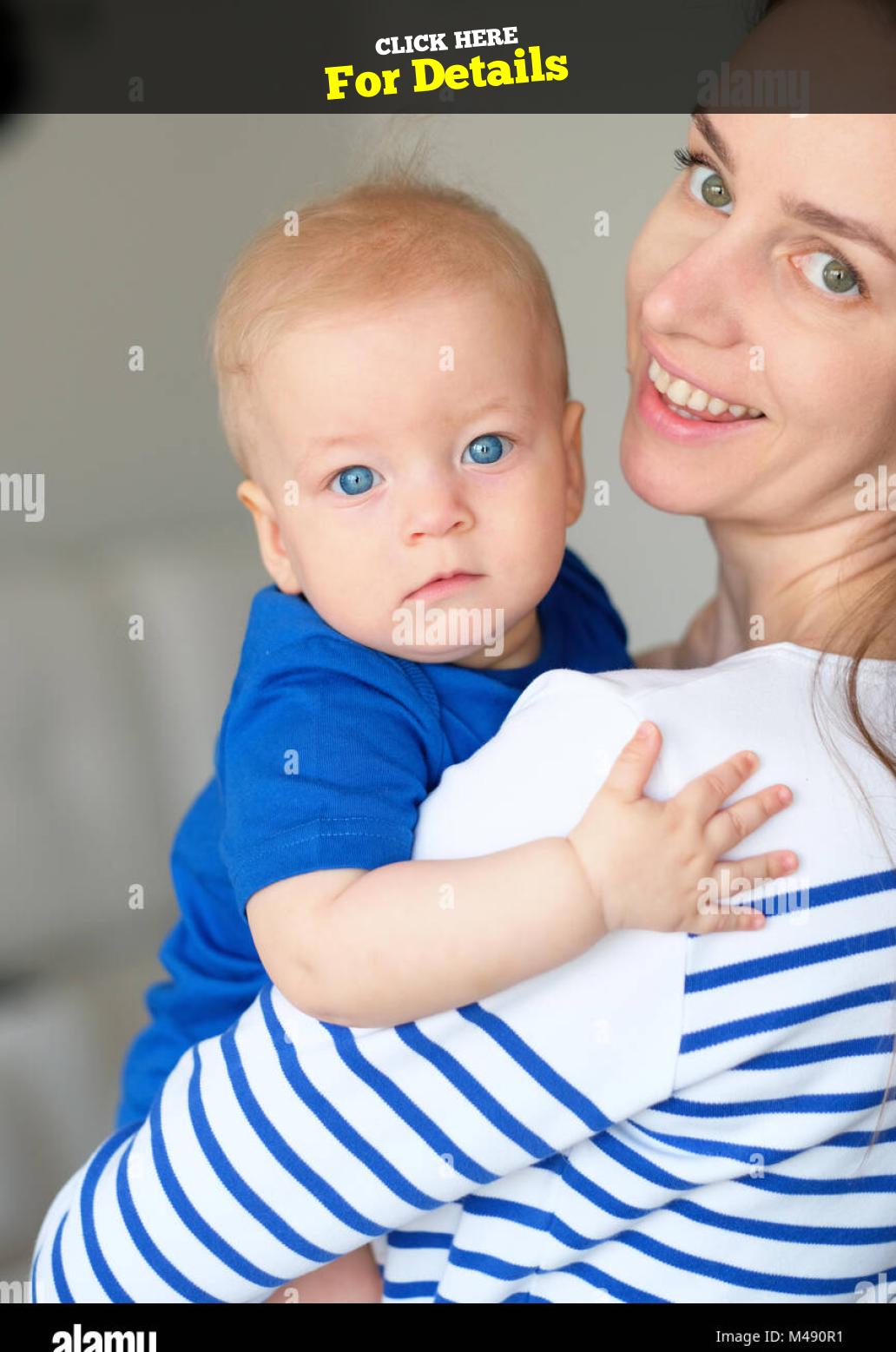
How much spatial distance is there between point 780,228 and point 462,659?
1.31 feet

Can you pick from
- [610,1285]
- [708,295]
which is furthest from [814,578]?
[610,1285]

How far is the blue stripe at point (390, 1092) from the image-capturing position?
0.91 meters

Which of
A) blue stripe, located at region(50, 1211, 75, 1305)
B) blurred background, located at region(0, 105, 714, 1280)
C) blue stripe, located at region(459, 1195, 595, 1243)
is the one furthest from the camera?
blurred background, located at region(0, 105, 714, 1280)

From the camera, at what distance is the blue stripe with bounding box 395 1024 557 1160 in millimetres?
900

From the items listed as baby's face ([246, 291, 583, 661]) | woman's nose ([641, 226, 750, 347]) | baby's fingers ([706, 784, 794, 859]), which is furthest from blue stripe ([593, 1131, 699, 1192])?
woman's nose ([641, 226, 750, 347])

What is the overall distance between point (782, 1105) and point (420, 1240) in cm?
31

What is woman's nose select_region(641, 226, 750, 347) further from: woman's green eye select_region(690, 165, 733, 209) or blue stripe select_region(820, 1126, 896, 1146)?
blue stripe select_region(820, 1126, 896, 1146)

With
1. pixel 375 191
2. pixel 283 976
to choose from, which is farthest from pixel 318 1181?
pixel 375 191

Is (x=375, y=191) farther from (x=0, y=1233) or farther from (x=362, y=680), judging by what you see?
(x=0, y=1233)

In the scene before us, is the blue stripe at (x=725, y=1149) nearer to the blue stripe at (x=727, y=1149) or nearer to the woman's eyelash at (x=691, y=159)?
the blue stripe at (x=727, y=1149)

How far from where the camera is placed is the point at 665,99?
7.72ft

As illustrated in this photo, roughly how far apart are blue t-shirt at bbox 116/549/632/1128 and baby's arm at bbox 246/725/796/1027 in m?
0.05

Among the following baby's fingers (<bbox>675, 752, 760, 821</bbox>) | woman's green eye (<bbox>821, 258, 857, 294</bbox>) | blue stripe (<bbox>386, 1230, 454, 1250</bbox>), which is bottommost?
blue stripe (<bbox>386, 1230, 454, 1250</bbox>)

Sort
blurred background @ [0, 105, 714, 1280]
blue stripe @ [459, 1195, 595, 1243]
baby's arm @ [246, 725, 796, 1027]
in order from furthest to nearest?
blurred background @ [0, 105, 714, 1280], blue stripe @ [459, 1195, 595, 1243], baby's arm @ [246, 725, 796, 1027]
